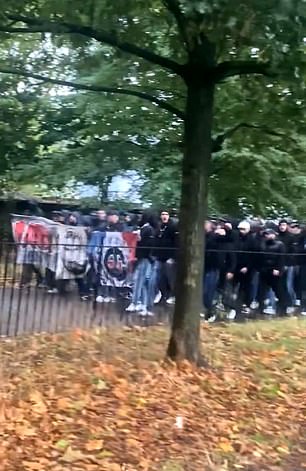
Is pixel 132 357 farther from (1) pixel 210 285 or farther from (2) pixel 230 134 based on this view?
(1) pixel 210 285

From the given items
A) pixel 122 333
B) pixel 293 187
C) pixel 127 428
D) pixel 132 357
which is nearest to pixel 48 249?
pixel 122 333

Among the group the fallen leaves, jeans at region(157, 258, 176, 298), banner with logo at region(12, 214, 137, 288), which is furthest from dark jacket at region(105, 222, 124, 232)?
the fallen leaves

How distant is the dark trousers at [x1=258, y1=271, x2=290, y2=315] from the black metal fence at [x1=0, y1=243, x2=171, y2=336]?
7.16ft

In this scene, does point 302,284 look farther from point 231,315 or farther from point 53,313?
point 53,313

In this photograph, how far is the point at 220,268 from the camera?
1163 centimetres

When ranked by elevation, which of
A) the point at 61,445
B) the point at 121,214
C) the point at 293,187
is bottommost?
the point at 61,445

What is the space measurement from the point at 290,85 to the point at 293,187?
8.59 metres

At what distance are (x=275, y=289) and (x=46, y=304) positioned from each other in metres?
4.37

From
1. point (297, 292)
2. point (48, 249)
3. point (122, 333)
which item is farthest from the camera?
point (297, 292)

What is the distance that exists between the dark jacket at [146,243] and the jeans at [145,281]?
0.08 m

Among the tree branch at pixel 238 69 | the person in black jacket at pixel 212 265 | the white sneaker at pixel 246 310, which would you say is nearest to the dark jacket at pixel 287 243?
the white sneaker at pixel 246 310

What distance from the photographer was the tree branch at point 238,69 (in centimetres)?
717

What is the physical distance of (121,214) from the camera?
1436 centimetres

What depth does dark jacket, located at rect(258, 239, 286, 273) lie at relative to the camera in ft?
40.1
